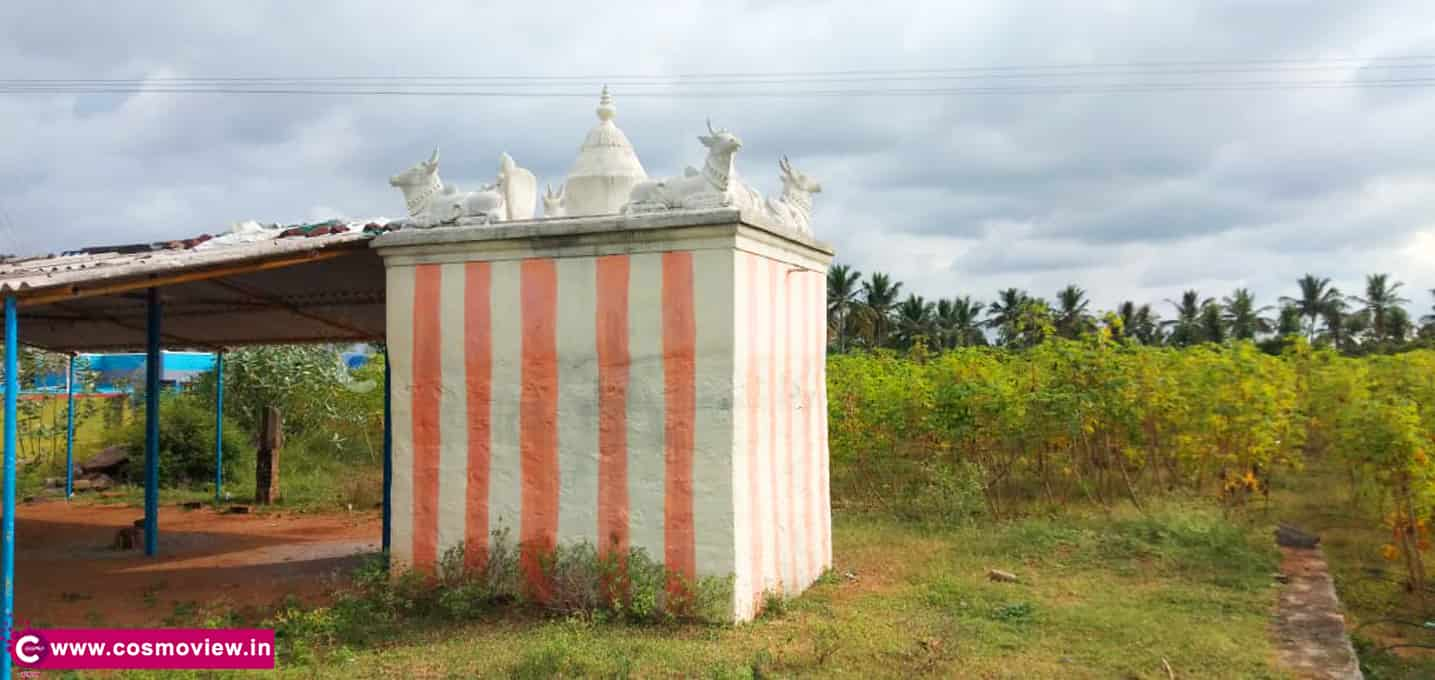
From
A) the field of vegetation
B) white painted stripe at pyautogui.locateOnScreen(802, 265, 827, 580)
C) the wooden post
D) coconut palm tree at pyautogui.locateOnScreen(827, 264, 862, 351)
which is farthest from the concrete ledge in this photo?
coconut palm tree at pyautogui.locateOnScreen(827, 264, 862, 351)

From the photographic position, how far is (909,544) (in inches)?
388

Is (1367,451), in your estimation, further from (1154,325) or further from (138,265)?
(1154,325)

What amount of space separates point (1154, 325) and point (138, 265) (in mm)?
42481

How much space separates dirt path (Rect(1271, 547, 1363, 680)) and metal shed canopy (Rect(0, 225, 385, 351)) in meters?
7.06

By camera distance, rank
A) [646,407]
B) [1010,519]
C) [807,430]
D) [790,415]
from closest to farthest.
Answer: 1. [646,407]
2. [790,415]
3. [807,430]
4. [1010,519]

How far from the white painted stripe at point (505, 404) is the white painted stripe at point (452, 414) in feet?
0.86

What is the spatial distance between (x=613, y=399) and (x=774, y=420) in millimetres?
1256

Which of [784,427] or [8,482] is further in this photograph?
[784,427]

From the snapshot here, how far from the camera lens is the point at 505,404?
7.21m

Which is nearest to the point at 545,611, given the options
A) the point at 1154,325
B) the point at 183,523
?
the point at 183,523

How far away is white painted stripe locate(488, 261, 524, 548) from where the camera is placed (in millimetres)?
7156

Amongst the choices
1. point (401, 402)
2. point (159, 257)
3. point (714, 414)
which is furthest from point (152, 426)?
point (714, 414)

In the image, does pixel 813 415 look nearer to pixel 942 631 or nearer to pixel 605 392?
pixel 605 392

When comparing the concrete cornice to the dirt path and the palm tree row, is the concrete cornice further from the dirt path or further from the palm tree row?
the palm tree row
